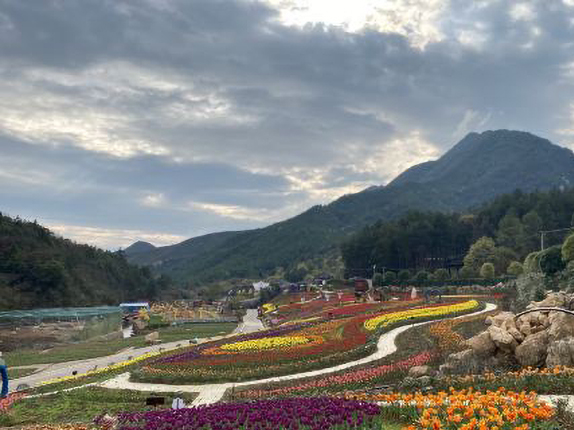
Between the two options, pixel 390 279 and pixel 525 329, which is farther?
pixel 390 279

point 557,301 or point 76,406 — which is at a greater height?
point 557,301

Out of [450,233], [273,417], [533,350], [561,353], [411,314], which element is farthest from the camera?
[450,233]

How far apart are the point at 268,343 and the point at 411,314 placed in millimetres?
13099

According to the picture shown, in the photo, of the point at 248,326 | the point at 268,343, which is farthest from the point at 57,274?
the point at 268,343

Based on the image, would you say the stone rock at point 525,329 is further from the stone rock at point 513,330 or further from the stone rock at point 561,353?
the stone rock at point 561,353

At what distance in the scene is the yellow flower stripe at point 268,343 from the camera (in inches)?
1240

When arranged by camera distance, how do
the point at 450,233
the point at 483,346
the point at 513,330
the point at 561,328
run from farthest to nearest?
the point at 450,233 → the point at 513,330 → the point at 483,346 → the point at 561,328

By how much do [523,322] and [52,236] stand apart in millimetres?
133921

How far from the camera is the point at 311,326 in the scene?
135 feet

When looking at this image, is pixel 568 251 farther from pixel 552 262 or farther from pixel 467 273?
pixel 467 273

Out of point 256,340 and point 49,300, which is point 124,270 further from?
point 256,340

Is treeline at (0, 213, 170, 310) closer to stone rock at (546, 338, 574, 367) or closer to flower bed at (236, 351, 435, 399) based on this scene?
flower bed at (236, 351, 435, 399)

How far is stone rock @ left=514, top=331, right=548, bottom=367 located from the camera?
1777cm

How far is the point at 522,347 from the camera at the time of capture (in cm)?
1830
